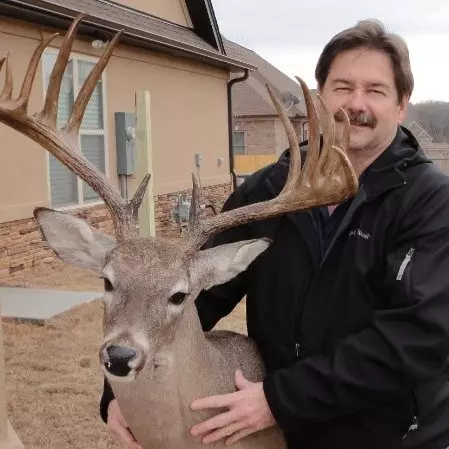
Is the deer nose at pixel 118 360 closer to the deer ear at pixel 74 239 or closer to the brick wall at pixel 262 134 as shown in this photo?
the deer ear at pixel 74 239

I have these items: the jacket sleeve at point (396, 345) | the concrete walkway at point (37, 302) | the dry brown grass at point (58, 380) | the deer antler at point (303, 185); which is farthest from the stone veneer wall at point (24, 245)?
the jacket sleeve at point (396, 345)

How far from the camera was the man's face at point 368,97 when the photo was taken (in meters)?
2.78

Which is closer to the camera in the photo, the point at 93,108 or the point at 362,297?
the point at 362,297

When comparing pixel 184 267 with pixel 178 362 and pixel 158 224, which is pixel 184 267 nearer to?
pixel 178 362

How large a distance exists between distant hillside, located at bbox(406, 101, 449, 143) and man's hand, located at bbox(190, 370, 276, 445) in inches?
1555

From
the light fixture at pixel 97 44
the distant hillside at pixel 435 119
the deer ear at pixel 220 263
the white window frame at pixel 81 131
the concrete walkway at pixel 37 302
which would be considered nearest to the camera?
the deer ear at pixel 220 263

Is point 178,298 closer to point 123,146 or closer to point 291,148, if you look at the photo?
point 291,148

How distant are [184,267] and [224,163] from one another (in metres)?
13.9

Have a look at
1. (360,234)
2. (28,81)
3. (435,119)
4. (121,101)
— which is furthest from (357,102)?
(435,119)

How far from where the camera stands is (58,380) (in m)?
5.90

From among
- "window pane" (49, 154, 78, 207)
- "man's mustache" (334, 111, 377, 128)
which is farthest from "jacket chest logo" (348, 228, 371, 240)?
"window pane" (49, 154, 78, 207)

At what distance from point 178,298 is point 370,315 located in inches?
26.9

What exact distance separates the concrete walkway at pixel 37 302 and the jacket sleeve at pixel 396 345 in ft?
16.4

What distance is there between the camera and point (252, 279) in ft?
9.77
